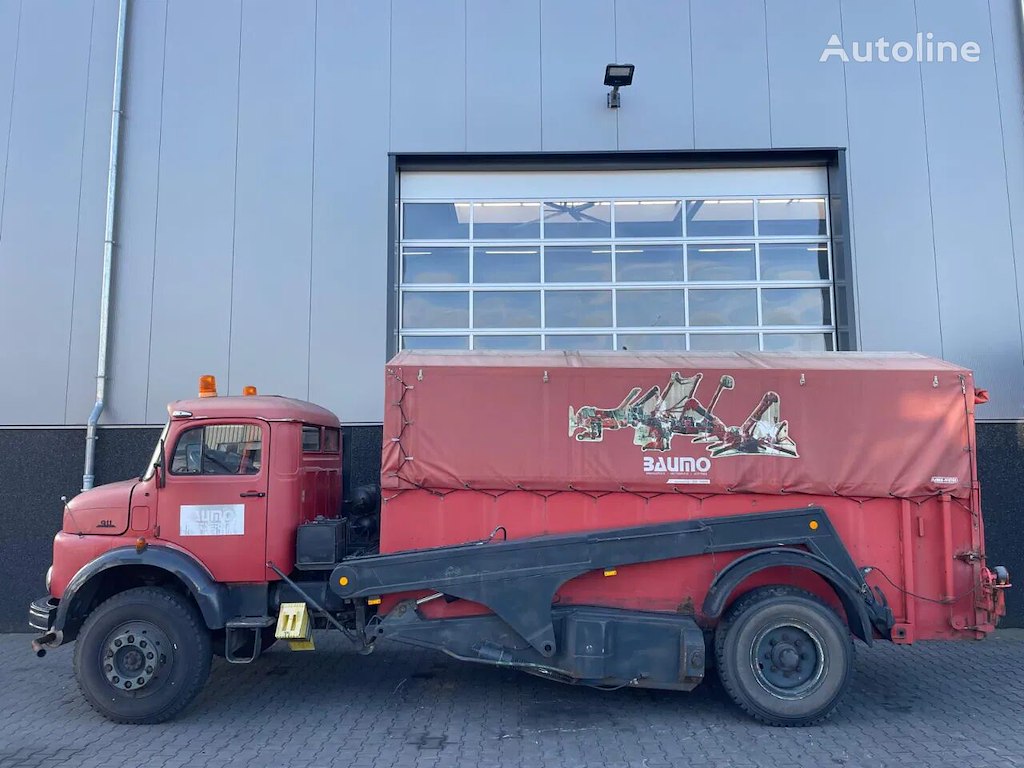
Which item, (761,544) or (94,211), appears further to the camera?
(94,211)

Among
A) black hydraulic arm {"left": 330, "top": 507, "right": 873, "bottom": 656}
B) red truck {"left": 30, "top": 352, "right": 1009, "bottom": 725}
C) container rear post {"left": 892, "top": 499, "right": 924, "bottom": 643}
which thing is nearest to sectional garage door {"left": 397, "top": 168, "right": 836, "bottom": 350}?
red truck {"left": 30, "top": 352, "right": 1009, "bottom": 725}

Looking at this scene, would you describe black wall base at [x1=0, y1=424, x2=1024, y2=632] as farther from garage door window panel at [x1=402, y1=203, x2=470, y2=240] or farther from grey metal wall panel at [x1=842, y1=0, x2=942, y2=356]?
garage door window panel at [x1=402, y1=203, x2=470, y2=240]

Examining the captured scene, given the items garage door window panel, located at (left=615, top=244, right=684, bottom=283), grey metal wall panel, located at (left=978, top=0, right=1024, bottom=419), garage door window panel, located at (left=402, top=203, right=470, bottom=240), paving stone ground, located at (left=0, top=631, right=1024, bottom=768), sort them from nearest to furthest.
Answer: paving stone ground, located at (left=0, top=631, right=1024, bottom=768)
grey metal wall panel, located at (left=978, top=0, right=1024, bottom=419)
garage door window panel, located at (left=615, top=244, right=684, bottom=283)
garage door window panel, located at (left=402, top=203, right=470, bottom=240)

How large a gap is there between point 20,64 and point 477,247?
6563 mm

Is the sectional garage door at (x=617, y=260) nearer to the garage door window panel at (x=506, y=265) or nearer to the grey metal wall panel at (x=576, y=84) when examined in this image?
the garage door window panel at (x=506, y=265)

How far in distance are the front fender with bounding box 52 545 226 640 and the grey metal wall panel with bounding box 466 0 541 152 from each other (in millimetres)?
6337

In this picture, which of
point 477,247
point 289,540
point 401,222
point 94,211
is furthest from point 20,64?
point 289,540

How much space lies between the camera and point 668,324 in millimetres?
9742

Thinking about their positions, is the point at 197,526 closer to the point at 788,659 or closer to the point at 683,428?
the point at 683,428

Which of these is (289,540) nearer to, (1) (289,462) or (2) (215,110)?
(1) (289,462)

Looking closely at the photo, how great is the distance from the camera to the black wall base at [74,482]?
8.80 m

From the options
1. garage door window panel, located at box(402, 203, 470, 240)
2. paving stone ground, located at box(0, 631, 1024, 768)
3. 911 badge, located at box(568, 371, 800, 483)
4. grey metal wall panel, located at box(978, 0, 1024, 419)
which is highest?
grey metal wall panel, located at box(978, 0, 1024, 419)

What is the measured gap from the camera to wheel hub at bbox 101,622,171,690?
5.61 meters

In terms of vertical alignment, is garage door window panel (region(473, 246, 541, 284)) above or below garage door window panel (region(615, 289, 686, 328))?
above
